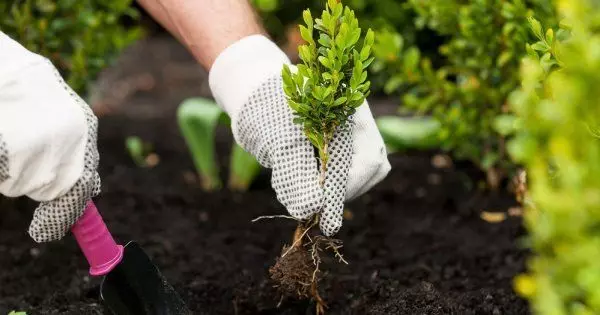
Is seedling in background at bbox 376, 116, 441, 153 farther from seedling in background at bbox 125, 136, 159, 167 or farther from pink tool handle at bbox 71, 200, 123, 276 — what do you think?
pink tool handle at bbox 71, 200, 123, 276

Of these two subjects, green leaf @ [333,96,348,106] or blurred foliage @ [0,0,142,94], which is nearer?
green leaf @ [333,96,348,106]

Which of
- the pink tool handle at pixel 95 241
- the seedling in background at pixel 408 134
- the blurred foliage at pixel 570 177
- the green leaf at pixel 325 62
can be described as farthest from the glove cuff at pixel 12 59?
the seedling in background at pixel 408 134

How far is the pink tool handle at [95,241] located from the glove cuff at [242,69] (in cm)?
38

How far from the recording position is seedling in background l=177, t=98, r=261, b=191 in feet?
9.94

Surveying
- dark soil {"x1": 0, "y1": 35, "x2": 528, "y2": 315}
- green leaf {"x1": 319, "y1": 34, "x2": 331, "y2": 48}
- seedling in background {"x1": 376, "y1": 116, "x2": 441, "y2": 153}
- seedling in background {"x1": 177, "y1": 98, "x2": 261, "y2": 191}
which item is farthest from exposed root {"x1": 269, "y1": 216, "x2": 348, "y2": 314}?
seedling in background {"x1": 376, "y1": 116, "x2": 441, "y2": 153}

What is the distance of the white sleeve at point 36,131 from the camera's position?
1548 millimetres

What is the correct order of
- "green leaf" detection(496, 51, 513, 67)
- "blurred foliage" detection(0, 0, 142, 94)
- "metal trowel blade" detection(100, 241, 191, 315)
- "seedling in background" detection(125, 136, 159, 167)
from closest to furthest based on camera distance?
1. "metal trowel blade" detection(100, 241, 191, 315)
2. "green leaf" detection(496, 51, 513, 67)
3. "blurred foliage" detection(0, 0, 142, 94)
4. "seedling in background" detection(125, 136, 159, 167)

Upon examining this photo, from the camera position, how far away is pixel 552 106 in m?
1.03

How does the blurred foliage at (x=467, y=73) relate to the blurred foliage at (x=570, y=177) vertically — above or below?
below

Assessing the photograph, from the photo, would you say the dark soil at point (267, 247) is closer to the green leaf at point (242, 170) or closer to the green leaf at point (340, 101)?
the green leaf at point (242, 170)

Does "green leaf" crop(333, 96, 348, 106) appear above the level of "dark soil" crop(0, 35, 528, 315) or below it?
above

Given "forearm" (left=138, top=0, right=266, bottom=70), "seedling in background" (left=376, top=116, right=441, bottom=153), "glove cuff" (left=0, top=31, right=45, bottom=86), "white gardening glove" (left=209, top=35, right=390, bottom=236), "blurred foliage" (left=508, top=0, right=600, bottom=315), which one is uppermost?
"blurred foliage" (left=508, top=0, right=600, bottom=315)

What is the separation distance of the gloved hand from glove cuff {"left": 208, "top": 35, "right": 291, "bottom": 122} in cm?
36

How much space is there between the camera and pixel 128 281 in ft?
6.26
